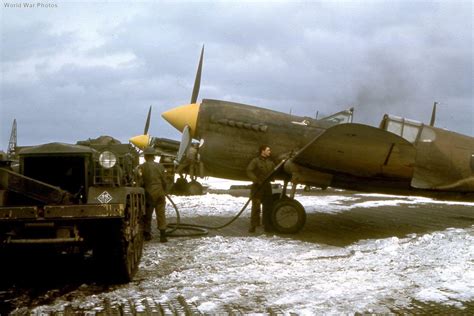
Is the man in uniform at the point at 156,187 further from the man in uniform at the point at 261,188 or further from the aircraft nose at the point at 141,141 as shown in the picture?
the aircraft nose at the point at 141,141

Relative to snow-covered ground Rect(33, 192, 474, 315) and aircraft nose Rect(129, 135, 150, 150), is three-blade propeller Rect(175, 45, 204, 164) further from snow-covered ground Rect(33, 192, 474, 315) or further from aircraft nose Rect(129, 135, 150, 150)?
aircraft nose Rect(129, 135, 150, 150)

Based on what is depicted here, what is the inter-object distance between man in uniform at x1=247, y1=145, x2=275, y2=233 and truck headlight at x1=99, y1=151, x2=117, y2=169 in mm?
4320

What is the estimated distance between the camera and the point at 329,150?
916cm

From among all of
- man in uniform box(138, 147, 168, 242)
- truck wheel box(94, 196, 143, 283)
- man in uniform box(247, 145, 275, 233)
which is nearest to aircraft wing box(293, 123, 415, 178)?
man in uniform box(247, 145, 275, 233)

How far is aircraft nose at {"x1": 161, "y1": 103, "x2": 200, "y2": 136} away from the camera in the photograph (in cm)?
1125

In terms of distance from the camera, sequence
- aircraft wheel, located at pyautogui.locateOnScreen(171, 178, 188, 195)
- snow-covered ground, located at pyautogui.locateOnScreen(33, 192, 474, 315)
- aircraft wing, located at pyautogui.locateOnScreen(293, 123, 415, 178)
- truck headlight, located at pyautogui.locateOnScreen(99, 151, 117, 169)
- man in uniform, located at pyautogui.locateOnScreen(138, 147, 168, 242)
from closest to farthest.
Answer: snow-covered ground, located at pyautogui.locateOnScreen(33, 192, 474, 315), truck headlight, located at pyautogui.locateOnScreen(99, 151, 117, 169), man in uniform, located at pyautogui.locateOnScreen(138, 147, 168, 242), aircraft wing, located at pyautogui.locateOnScreen(293, 123, 415, 178), aircraft wheel, located at pyautogui.locateOnScreen(171, 178, 188, 195)

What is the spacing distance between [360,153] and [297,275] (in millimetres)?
4103

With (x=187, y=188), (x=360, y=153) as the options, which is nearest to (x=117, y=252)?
(x=360, y=153)

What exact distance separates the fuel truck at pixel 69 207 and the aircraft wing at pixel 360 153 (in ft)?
13.9

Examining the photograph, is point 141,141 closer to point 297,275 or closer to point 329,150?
point 329,150

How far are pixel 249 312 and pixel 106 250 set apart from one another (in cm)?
174

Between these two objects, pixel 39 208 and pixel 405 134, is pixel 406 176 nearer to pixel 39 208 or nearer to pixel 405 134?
pixel 405 134

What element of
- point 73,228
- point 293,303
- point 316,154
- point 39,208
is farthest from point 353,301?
point 316,154

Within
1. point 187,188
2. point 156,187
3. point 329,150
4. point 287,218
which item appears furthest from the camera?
point 187,188
